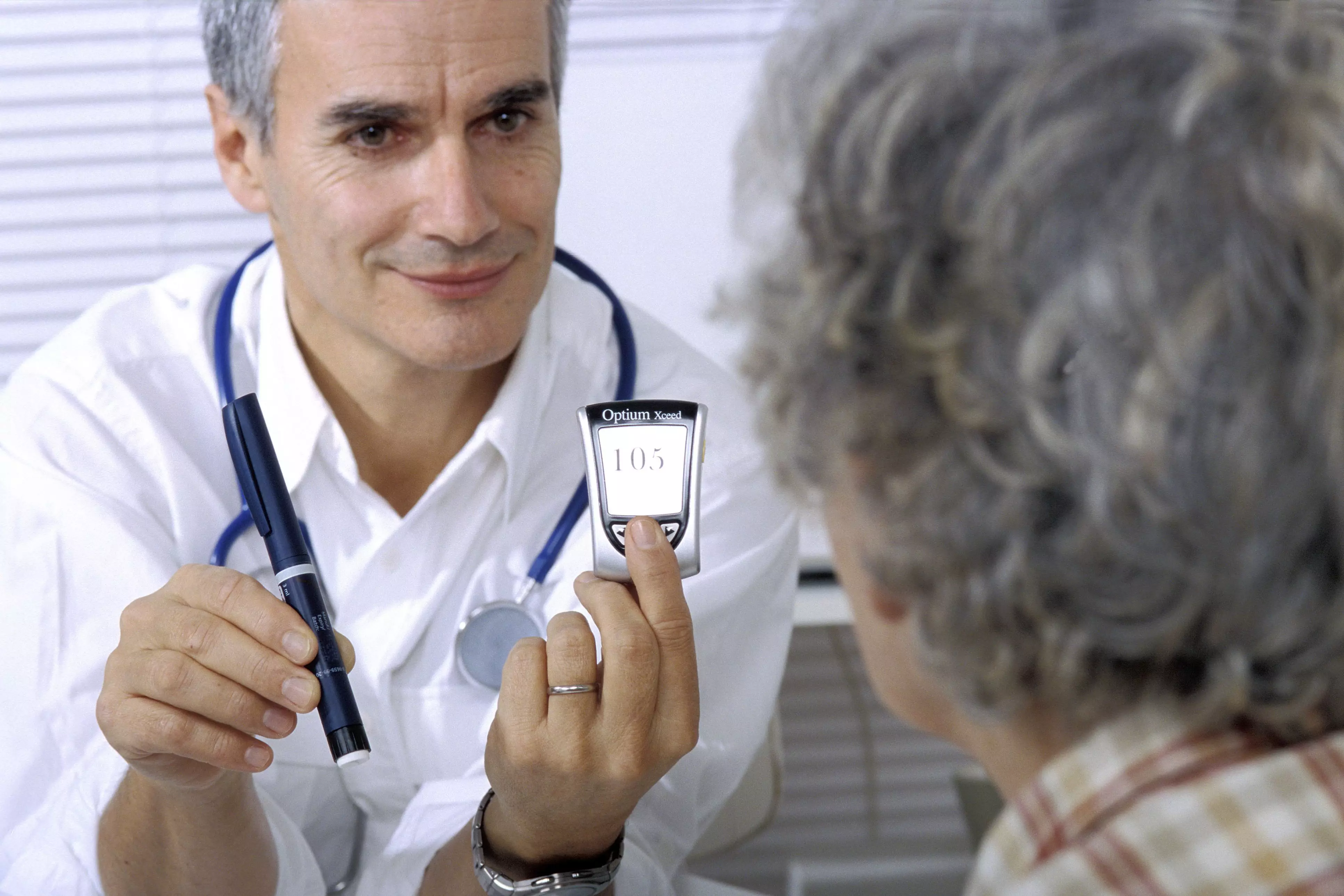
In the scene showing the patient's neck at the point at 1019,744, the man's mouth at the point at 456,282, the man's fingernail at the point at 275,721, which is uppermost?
the man's mouth at the point at 456,282

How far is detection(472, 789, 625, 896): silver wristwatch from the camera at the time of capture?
0.87 metres

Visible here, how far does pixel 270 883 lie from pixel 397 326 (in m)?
0.47

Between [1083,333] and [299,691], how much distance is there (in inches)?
21.3

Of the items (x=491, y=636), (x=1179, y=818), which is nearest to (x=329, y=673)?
(x=491, y=636)

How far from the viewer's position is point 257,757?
0.84m

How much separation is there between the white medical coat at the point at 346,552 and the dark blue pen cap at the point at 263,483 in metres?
0.25

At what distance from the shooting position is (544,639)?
2.88 feet

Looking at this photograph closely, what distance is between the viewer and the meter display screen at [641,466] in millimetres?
839

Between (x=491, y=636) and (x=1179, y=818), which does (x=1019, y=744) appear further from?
(x=491, y=636)

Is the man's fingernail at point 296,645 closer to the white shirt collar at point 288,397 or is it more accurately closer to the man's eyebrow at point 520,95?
the white shirt collar at point 288,397

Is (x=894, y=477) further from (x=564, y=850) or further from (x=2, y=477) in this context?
(x=2, y=477)

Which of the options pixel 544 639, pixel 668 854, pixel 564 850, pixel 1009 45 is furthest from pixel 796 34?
pixel 668 854

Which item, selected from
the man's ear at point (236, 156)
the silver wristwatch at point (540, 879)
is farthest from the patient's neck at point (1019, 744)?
the man's ear at point (236, 156)

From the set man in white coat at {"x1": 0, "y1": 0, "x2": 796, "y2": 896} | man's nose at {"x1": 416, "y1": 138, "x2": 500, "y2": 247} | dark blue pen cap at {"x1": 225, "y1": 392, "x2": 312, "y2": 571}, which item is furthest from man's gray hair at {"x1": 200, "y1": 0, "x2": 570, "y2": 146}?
dark blue pen cap at {"x1": 225, "y1": 392, "x2": 312, "y2": 571}
